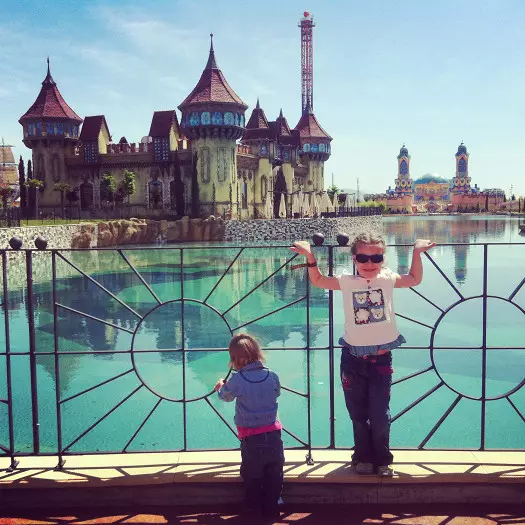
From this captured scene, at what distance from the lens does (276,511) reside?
257 centimetres

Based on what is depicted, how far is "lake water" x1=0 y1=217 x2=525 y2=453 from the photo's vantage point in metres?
6.37

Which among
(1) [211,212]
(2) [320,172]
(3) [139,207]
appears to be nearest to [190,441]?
(1) [211,212]

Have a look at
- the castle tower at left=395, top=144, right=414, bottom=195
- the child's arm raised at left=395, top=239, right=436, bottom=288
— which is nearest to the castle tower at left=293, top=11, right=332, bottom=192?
the child's arm raised at left=395, top=239, right=436, bottom=288

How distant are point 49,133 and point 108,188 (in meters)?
5.96

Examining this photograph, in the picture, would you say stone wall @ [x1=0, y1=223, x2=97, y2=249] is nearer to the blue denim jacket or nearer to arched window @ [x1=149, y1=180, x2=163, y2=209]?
arched window @ [x1=149, y1=180, x2=163, y2=209]

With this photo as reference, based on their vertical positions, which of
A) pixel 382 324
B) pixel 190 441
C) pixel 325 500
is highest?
pixel 382 324

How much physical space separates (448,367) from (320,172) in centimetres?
4378

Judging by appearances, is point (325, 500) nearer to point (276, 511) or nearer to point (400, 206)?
point (276, 511)

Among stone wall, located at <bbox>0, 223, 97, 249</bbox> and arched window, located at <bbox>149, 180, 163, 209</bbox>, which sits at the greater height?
arched window, located at <bbox>149, 180, 163, 209</bbox>

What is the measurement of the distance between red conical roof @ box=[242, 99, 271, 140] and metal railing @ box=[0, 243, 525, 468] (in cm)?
1751

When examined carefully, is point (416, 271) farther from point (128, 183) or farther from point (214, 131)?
point (128, 183)

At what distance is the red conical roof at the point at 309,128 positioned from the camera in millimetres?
51625

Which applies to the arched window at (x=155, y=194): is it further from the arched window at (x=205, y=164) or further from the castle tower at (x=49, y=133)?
the castle tower at (x=49, y=133)

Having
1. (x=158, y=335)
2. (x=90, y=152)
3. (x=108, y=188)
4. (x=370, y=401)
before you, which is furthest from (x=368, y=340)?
(x=90, y=152)
